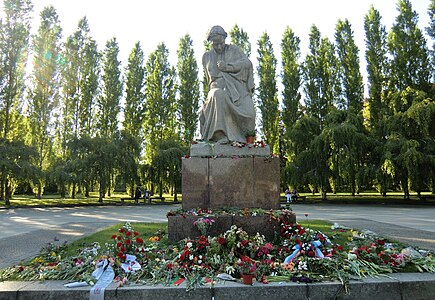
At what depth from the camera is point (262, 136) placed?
28.3m

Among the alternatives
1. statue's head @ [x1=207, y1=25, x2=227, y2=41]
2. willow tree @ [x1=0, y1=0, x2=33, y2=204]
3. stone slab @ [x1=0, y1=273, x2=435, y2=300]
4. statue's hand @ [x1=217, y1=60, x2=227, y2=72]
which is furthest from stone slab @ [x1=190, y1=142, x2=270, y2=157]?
willow tree @ [x1=0, y1=0, x2=33, y2=204]

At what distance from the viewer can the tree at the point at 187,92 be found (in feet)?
96.1

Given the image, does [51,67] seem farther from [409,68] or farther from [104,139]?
[409,68]

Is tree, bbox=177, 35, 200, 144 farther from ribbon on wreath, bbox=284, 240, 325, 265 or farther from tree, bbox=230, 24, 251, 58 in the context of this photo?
ribbon on wreath, bbox=284, 240, 325, 265

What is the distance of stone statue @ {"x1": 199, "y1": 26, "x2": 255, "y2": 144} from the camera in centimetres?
600

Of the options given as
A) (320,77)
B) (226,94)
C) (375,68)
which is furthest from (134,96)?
(226,94)

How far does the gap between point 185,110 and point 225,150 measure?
951 inches

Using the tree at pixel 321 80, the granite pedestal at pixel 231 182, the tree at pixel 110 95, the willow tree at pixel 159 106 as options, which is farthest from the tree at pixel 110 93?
the granite pedestal at pixel 231 182

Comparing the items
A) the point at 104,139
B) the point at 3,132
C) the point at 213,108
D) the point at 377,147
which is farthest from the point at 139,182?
the point at 213,108

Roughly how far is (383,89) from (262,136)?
34.2 ft

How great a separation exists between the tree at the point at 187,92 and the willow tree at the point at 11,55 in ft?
42.6

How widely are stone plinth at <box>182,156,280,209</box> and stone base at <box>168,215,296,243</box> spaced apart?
60 centimetres

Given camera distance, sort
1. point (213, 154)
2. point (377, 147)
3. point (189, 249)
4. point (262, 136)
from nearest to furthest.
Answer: point (189, 249) < point (213, 154) < point (377, 147) < point (262, 136)

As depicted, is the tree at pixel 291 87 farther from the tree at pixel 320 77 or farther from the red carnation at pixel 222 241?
the red carnation at pixel 222 241
